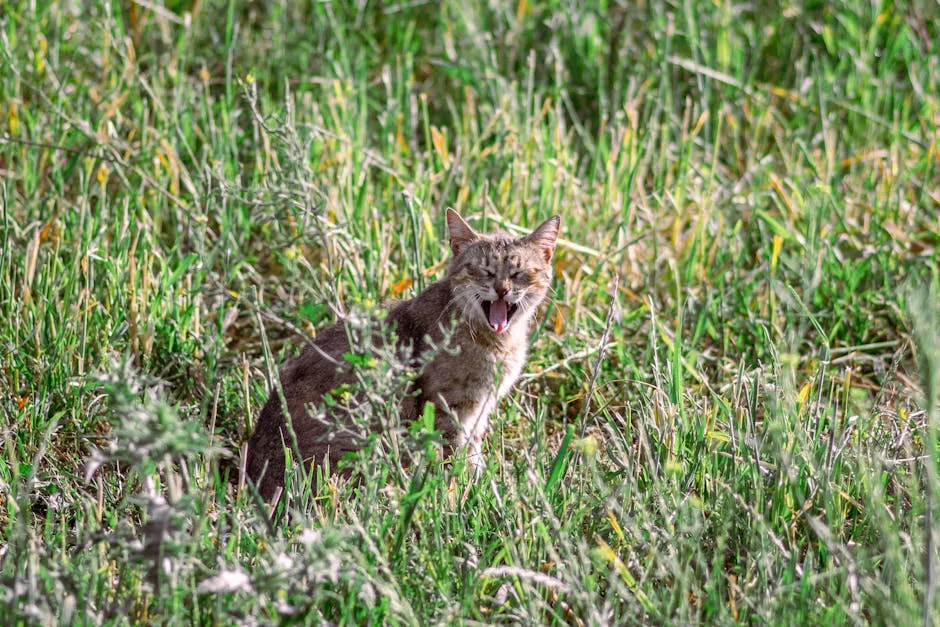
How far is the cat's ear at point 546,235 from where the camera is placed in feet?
12.4

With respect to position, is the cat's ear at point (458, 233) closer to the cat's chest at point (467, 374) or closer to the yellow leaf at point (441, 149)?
the cat's chest at point (467, 374)

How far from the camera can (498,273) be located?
3.66 meters

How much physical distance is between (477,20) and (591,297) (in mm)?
1981

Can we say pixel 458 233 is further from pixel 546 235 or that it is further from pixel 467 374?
pixel 467 374

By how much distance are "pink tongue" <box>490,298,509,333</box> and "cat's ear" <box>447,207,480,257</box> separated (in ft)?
0.78

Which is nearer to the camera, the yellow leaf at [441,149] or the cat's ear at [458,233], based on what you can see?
the cat's ear at [458,233]

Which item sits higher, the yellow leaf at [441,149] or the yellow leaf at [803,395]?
the yellow leaf at [441,149]

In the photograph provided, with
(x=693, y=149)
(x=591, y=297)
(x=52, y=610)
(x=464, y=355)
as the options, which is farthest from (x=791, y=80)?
(x=52, y=610)

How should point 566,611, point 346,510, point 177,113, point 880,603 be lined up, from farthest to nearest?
point 177,113 < point 346,510 < point 566,611 < point 880,603

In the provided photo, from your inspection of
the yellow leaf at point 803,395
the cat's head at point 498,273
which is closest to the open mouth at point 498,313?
the cat's head at point 498,273

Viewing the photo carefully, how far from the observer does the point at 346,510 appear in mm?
2992

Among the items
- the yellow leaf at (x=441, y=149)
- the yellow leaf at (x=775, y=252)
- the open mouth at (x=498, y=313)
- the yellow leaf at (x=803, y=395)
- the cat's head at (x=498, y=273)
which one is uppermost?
the yellow leaf at (x=441, y=149)

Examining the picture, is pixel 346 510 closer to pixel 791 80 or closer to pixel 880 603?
pixel 880 603

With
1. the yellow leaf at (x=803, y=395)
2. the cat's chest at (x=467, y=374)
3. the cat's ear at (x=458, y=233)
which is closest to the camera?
the yellow leaf at (x=803, y=395)
